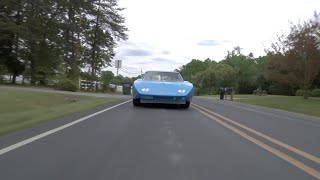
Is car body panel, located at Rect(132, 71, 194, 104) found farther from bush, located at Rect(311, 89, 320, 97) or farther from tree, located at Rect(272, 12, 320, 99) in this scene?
bush, located at Rect(311, 89, 320, 97)

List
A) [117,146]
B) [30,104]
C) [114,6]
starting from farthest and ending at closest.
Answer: [114,6], [30,104], [117,146]

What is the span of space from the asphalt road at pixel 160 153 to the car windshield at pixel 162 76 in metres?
8.02

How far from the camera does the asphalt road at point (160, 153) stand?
7.35 metres

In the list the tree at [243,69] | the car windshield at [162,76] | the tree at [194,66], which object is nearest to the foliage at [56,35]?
the car windshield at [162,76]

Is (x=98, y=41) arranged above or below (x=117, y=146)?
above

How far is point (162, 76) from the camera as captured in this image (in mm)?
22047

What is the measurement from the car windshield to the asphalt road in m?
8.02

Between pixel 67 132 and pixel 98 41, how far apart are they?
50136 mm

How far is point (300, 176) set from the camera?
7.39 metres

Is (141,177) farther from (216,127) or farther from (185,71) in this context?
(185,71)

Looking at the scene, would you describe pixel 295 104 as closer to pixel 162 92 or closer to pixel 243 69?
pixel 162 92

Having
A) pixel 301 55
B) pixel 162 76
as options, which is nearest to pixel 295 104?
pixel 301 55

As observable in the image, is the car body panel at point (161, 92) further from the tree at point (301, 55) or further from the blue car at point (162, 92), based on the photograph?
the tree at point (301, 55)

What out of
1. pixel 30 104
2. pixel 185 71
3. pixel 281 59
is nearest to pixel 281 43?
pixel 281 59
